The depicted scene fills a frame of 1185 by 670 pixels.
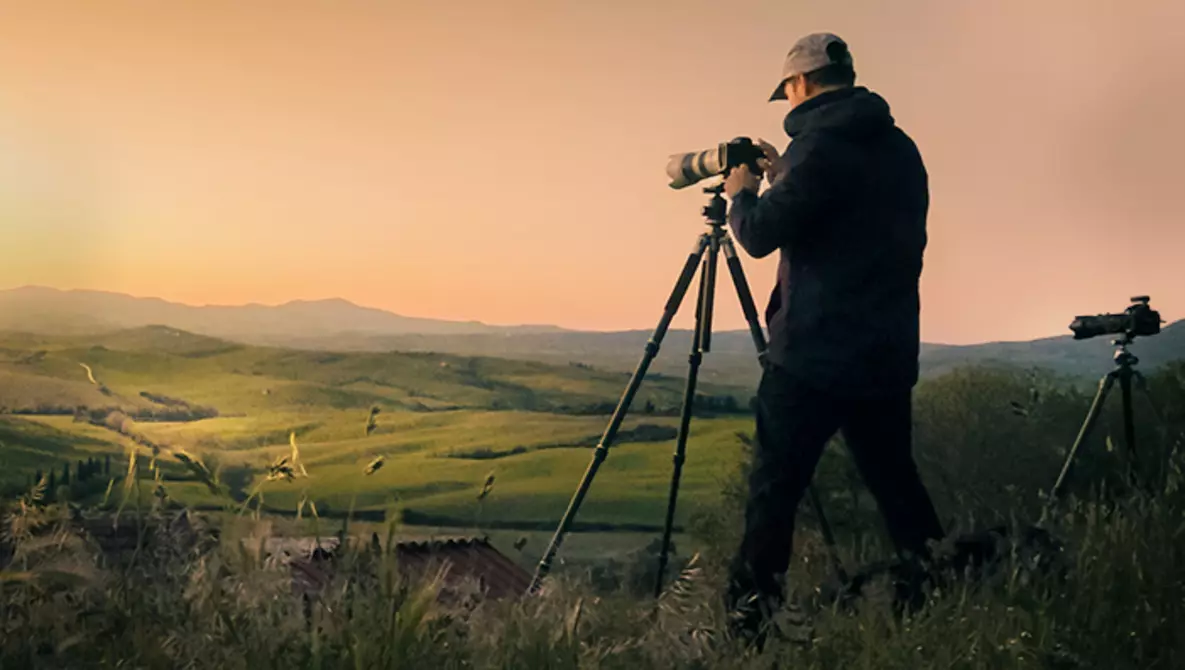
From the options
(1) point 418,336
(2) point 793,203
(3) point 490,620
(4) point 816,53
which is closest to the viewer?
(3) point 490,620

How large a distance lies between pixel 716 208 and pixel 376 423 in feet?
3.18

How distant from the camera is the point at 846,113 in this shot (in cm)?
199

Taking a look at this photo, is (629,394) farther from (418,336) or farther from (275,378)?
(275,378)

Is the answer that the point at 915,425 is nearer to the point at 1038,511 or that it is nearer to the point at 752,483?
the point at 1038,511

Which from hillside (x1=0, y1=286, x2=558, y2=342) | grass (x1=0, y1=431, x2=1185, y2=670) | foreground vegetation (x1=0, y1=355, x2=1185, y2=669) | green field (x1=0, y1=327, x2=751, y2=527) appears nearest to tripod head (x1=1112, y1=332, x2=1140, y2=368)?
foreground vegetation (x1=0, y1=355, x2=1185, y2=669)

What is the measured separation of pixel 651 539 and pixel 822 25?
5.57 ft

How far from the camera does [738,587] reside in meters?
2.06

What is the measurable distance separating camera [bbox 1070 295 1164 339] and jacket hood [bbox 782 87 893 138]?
1.13 metres

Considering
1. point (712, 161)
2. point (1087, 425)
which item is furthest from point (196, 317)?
point (1087, 425)

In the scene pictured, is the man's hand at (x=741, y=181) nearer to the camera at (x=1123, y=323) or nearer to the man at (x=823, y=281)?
the man at (x=823, y=281)

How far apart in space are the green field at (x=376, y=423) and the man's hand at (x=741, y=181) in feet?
3.00

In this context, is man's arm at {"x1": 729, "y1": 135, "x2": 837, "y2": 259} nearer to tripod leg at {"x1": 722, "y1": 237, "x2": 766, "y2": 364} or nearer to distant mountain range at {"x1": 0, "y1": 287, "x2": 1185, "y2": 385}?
tripod leg at {"x1": 722, "y1": 237, "x2": 766, "y2": 364}

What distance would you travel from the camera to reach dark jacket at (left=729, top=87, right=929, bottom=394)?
1979mm

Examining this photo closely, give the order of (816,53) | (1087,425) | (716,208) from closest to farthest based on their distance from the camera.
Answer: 1. (816,53)
2. (716,208)
3. (1087,425)
